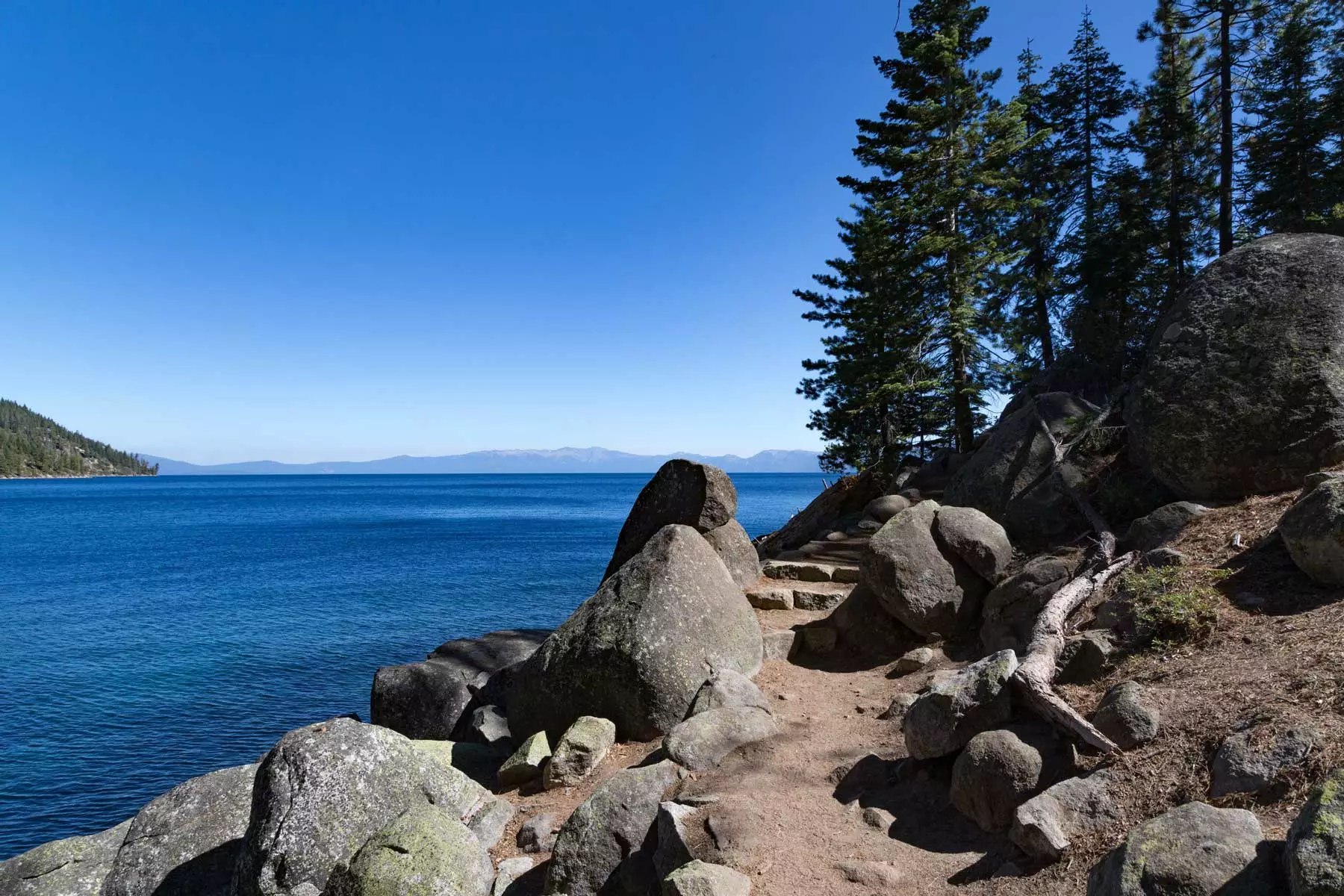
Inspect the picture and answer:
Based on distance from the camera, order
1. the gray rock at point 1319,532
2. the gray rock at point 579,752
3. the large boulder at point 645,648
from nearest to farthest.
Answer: the gray rock at point 1319,532
the gray rock at point 579,752
the large boulder at point 645,648

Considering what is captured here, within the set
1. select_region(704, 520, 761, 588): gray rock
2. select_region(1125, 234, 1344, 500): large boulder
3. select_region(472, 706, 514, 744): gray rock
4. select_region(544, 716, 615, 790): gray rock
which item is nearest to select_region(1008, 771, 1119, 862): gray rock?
select_region(544, 716, 615, 790): gray rock

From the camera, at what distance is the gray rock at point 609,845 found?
6.18 meters

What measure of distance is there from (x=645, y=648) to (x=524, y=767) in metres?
2.05

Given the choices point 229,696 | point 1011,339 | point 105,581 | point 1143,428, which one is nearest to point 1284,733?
point 1143,428

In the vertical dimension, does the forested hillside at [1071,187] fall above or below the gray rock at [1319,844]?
above

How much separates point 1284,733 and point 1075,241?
2398 cm

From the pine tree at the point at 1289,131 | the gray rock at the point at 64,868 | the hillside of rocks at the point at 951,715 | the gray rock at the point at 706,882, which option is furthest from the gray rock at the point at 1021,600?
the pine tree at the point at 1289,131

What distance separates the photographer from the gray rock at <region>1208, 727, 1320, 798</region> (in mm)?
4512

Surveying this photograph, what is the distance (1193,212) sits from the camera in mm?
25172

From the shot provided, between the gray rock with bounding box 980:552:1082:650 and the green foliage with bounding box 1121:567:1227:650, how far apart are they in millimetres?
1699

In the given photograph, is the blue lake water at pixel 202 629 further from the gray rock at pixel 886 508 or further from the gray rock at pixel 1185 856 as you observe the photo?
the gray rock at pixel 1185 856

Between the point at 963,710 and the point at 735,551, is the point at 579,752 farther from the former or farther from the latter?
the point at 735,551

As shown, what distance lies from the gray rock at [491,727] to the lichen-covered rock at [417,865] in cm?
384

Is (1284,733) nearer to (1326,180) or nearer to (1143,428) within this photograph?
(1143,428)
